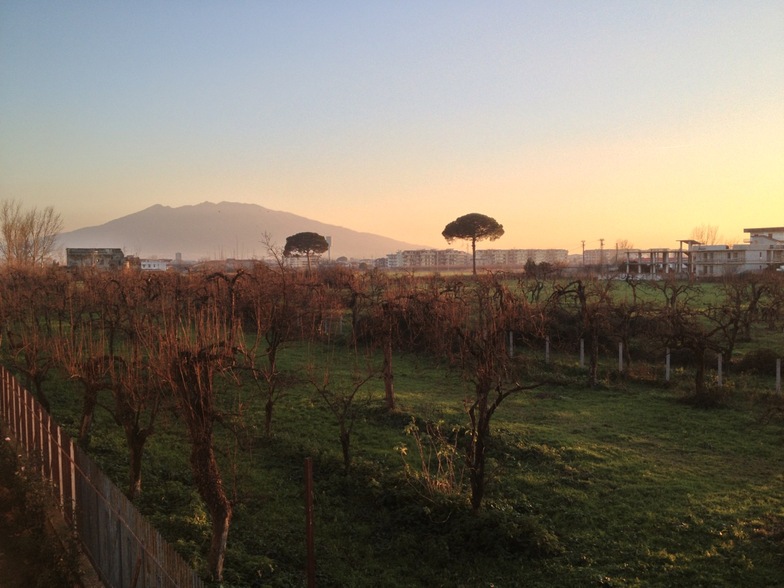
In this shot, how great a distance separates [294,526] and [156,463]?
11.7ft

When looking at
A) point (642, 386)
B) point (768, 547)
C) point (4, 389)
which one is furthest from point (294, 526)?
point (642, 386)

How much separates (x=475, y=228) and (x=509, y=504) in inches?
2262

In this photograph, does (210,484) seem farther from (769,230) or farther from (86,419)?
(769,230)

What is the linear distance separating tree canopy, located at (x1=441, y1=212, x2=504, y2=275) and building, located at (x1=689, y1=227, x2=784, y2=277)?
2999 cm

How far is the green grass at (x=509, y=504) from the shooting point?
303 inches

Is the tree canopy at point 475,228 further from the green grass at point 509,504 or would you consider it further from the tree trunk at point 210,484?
the tree trunk at point 210,484

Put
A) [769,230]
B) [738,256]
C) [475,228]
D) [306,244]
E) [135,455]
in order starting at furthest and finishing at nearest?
[769,230] → [738,256] → [306,244] → [475,228] → [135,455]

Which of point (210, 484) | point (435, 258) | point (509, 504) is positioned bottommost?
point (509, 504)

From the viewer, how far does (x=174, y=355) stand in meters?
6.86

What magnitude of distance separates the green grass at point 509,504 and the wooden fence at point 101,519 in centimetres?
115

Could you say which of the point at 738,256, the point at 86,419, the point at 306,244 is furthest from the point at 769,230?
the point at 86,419

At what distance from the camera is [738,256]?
3179 inches

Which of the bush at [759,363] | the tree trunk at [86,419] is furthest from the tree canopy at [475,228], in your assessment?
the tree trunk at [86,419]

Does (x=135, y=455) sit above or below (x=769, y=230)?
below
